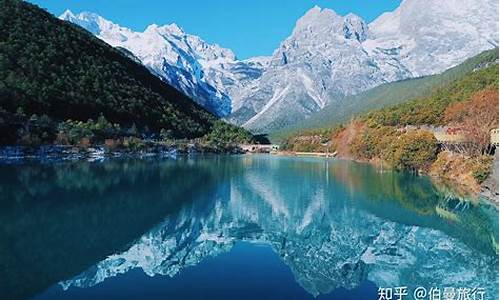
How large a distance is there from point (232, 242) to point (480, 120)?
3445 cm

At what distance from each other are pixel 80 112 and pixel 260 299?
85.6 m

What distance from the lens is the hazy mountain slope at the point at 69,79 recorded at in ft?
273

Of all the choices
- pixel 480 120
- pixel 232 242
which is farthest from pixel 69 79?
pixel 232 242

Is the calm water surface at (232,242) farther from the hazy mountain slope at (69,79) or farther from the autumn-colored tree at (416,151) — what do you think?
the hazy mountain slope at (69,79)

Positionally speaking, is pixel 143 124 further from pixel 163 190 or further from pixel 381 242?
pixel 381 242

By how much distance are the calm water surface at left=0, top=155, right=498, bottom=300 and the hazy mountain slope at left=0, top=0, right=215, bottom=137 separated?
47.4 meters

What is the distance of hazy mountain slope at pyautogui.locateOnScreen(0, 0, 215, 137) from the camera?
83.1 m

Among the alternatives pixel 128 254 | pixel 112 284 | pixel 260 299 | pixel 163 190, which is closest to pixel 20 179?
pixel 163 190

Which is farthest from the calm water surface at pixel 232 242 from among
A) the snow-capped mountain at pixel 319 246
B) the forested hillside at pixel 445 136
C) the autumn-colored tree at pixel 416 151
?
the autumn-colored tree at pixel 416 151

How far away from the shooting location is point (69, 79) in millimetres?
98250

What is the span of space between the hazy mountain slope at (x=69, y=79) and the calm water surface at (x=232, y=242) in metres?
47.4

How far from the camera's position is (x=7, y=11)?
10019cm

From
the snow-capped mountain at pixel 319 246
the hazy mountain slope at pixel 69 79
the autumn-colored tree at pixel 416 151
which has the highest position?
the hazy mountain slope at pixel 69 79

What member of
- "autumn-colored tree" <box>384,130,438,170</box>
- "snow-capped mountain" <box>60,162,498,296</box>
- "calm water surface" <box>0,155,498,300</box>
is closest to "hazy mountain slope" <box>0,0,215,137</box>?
"calm water surface" <box>0,155,498,300</box>
